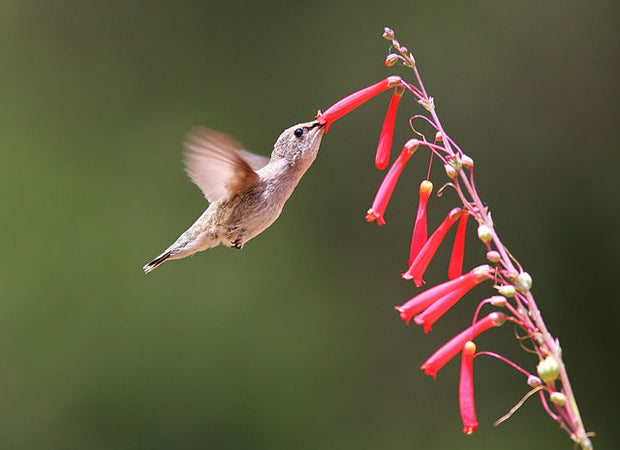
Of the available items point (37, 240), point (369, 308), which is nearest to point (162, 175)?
point (37, 240)

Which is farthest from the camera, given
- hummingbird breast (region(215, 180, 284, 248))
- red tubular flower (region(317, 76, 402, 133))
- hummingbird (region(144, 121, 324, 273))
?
hummingbird breast (region(215, 180, 284, 248))

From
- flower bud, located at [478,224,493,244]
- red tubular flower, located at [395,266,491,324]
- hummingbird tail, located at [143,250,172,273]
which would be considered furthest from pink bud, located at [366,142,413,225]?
hummingbird tail, located at [143,250,172,273]

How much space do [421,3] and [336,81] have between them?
1.05 meters

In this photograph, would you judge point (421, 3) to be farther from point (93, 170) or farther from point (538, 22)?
point (93, 170)

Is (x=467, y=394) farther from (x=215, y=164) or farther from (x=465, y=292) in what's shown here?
(x=215, y=164)

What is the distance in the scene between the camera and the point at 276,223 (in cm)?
635

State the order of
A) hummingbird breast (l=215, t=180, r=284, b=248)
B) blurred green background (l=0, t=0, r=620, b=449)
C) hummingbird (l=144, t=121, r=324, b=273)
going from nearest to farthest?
hummingbird (l=144, t=121, r=324, b=273) → hummingbird breast (l=215, t=180, r=284, b=248) → blurred green background (l=0, t=0, r=620, b=449)

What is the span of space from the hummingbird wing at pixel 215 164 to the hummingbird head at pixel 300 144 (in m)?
0.18

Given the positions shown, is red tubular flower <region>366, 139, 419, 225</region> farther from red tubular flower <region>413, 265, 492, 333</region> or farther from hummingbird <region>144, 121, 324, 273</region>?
hummingbird <region>144, 121, 324, 273</region>

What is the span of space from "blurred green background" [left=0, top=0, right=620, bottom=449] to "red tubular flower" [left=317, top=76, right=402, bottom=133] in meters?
3.43

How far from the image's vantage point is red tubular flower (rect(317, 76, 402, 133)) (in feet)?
7.85

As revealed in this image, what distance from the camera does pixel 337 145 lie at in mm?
6449

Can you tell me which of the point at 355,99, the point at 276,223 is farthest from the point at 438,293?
the point at 276,223

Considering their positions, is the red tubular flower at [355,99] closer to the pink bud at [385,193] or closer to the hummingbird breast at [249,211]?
the pink bud at [385,193]
